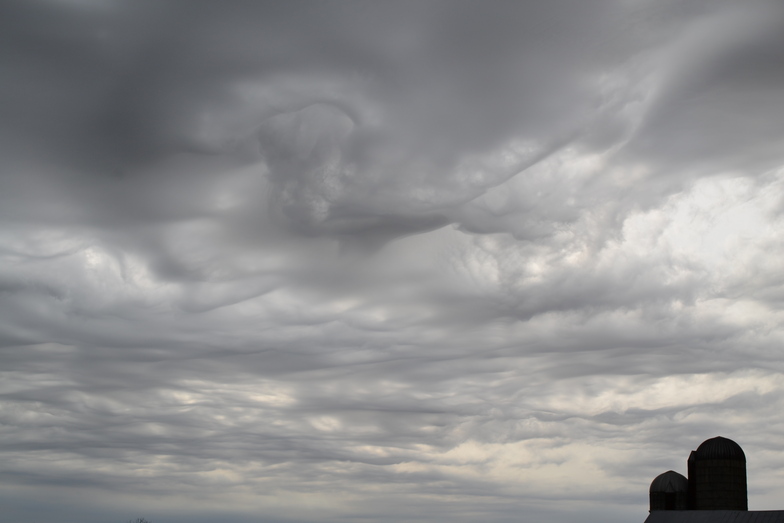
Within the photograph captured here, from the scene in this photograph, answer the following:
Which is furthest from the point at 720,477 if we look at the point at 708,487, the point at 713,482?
the point at 708,487

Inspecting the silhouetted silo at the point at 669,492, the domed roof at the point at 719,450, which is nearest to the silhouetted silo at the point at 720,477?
the domed roof at the point at 719,450

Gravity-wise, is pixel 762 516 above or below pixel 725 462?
below

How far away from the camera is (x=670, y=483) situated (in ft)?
325

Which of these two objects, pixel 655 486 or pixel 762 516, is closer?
pixel 762 516

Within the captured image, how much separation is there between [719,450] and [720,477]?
135 inches

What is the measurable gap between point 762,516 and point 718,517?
230 inches

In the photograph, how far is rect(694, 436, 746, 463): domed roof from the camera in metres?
94.2

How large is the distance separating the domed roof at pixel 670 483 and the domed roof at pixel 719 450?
4.71m

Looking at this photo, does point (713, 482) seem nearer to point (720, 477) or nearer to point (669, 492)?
point (720, 477)

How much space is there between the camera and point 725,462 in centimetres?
9394

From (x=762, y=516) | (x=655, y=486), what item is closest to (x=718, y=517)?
(x=762, y=516)

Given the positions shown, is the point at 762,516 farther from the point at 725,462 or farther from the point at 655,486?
the point at 655,486

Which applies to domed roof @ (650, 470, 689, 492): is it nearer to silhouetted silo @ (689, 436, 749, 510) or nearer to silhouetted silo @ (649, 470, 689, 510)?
silhouetted silo @ (649, 470, 689, 510)

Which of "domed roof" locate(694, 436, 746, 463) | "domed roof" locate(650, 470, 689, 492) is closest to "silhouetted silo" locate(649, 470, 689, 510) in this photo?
"domed roof" locate(650, 470, 689, 492)
